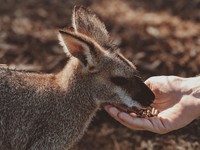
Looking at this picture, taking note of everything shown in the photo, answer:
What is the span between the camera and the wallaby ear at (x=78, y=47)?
199 inches

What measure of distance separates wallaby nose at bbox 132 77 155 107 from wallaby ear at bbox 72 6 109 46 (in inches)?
20.5

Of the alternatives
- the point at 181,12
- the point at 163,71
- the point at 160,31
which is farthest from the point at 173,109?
the point at 181,12

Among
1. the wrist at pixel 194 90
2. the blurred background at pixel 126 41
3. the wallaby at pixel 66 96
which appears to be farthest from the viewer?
the blurred background at pixel 126 41

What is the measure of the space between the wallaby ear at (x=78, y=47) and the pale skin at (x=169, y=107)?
495 mm

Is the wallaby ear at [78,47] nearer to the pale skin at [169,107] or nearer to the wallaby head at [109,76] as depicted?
the wallaby head at [109,76]

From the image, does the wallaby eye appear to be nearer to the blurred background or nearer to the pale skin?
the pale skin

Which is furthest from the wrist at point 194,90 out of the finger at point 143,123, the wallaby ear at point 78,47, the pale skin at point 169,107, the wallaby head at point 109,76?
the wallaby ear at point 78,47

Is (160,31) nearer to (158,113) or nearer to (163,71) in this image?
(163,71)

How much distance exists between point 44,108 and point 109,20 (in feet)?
11.7

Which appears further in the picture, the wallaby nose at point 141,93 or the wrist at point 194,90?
the wrist at point 194,90

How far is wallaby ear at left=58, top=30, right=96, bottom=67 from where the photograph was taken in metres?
5.04

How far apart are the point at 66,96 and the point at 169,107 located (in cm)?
102

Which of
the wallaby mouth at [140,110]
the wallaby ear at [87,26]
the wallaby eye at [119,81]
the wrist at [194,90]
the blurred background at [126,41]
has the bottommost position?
the blurred background at [126,41]

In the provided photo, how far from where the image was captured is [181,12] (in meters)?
8.89
